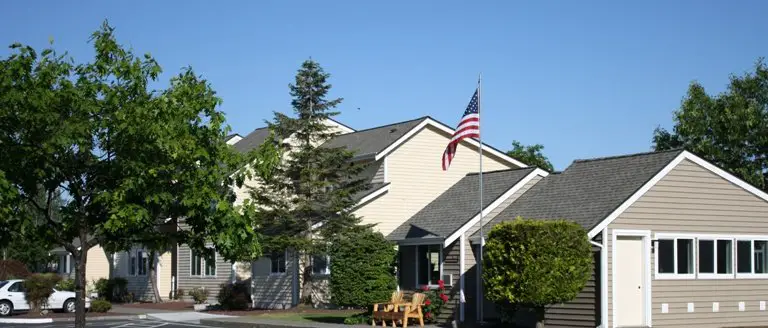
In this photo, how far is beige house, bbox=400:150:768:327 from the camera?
26.6 metres

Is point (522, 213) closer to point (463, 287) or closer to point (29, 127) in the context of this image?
point (463, 287)

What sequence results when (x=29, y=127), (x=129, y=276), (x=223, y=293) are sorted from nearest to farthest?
(x=29, y=127), (x=223, y=293), (x=129, y=276)

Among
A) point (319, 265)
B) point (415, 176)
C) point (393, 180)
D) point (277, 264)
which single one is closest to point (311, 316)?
point (319, 265)

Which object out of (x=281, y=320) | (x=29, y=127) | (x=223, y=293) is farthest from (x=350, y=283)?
(x=29, y=127)

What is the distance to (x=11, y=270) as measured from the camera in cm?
6488

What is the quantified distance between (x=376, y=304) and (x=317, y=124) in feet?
27.8

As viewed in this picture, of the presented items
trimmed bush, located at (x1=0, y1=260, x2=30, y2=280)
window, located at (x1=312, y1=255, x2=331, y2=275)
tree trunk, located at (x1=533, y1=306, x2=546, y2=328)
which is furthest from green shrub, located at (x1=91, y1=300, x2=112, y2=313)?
trimmed bush, located at (x1=0, y1=260, x2=30, y2=280)

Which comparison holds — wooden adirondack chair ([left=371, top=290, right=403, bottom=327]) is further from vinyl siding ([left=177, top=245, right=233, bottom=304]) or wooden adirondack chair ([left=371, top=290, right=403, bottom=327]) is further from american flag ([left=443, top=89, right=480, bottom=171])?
vinyl siding ([left=177, top=245, right=233, bottom=304])

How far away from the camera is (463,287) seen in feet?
98.5

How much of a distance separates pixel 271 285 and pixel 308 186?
569 centimetres

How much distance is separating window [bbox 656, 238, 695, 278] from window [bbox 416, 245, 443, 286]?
272 inches

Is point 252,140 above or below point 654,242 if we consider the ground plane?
above

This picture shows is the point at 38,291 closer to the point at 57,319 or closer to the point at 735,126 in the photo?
the point at 57,319

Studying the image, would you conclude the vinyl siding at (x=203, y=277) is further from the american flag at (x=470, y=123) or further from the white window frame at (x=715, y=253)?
the white window frame at (x=715, y=253)
